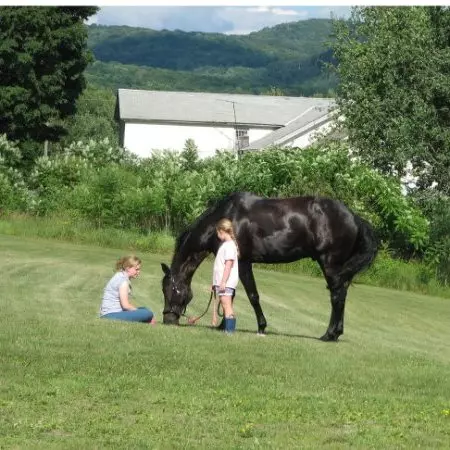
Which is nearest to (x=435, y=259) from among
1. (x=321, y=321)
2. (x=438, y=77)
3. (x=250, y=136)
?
(x=438, y=77)

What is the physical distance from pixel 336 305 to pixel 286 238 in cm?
136

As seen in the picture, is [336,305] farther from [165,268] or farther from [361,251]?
[165,268]

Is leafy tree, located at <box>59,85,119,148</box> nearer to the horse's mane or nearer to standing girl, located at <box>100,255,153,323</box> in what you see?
the horse's mane

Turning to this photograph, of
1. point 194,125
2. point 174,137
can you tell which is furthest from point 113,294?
point 174,137

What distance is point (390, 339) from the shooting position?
967 inches

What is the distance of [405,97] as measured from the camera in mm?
43781

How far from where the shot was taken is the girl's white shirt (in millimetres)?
16953

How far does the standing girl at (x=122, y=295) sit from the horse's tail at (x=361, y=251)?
10.9ft

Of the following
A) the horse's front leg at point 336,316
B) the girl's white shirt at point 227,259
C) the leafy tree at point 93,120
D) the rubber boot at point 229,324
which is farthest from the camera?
the leafy tree at point 93,120

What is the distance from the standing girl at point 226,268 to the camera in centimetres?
1697

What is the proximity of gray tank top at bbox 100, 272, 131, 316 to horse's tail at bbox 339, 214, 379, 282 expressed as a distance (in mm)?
3614

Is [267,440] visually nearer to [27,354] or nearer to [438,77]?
[27,354]

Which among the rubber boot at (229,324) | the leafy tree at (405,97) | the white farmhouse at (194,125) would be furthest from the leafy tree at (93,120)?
the rubber boot at (229,324)

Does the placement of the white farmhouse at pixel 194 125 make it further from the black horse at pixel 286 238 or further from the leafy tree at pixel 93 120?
the black horse at pixel 286 238
